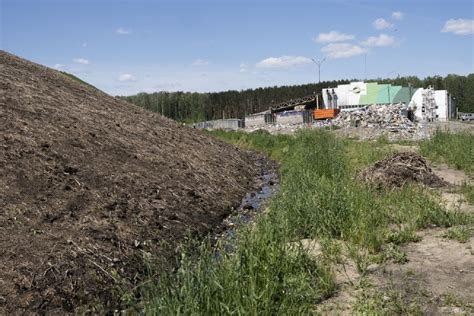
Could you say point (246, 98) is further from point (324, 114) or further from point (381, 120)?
point (381, 120)

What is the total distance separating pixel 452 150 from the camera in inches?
607

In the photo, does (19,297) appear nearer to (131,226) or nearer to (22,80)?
(131,226)

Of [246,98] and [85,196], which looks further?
[246,98]

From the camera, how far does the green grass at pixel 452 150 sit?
45.2ft

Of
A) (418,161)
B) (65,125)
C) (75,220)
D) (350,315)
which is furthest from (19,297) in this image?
(418,161)

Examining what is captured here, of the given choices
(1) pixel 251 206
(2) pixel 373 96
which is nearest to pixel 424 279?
(1) pixel 251 206

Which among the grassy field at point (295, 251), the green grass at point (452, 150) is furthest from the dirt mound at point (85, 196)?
the green grass at point (452, 150)

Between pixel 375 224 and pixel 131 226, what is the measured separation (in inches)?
165

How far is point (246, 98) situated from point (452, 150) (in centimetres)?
9701

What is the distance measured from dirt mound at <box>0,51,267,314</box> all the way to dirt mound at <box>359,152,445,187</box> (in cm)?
375

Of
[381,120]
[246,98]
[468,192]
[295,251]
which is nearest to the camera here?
[295,251]

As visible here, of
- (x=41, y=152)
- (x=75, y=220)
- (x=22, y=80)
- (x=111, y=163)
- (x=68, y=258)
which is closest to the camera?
(x=68, y=258)

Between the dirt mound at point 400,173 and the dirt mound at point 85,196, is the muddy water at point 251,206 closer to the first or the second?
the dirt mound at point 85,196

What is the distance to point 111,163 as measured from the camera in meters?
10.5
